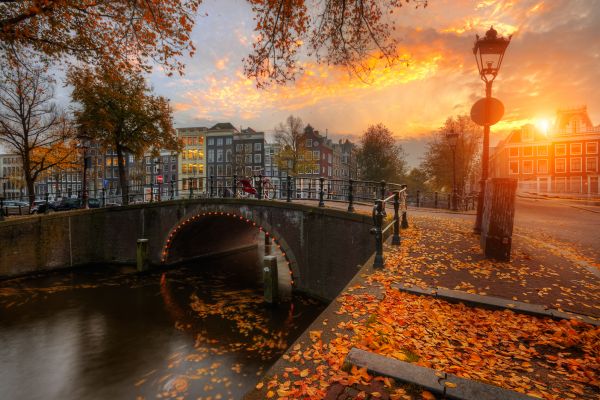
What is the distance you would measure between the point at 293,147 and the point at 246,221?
78.8ft

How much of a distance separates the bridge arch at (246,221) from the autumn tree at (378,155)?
24.2m

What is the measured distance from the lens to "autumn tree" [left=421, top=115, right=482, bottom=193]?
32.9 meters

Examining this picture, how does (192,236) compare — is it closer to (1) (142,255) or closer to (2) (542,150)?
(1) (142,255)

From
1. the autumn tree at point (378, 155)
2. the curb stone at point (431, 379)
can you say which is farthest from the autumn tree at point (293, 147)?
the curb stone at point (431, 379)

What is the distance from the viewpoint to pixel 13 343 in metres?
9.12

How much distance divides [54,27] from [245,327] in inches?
425

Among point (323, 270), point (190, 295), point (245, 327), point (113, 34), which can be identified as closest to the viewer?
point (113, 34)

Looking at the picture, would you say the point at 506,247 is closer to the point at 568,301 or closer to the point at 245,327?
the point at 568,301

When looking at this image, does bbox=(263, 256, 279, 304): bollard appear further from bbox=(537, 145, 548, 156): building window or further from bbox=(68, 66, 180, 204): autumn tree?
bbox=(537, 145, 548, 156): building window

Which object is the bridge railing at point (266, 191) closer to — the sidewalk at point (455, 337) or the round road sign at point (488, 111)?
the round road sign at point (488, 111)

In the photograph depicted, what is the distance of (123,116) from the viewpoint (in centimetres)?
1991

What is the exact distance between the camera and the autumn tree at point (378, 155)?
3722cm

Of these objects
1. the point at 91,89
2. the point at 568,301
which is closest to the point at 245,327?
the point at 568,301

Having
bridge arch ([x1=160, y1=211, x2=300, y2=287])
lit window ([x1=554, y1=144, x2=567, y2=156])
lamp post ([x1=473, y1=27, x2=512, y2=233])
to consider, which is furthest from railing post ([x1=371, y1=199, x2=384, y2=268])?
lit window ([x1=554, y1=144, x2=567, y2=156])
